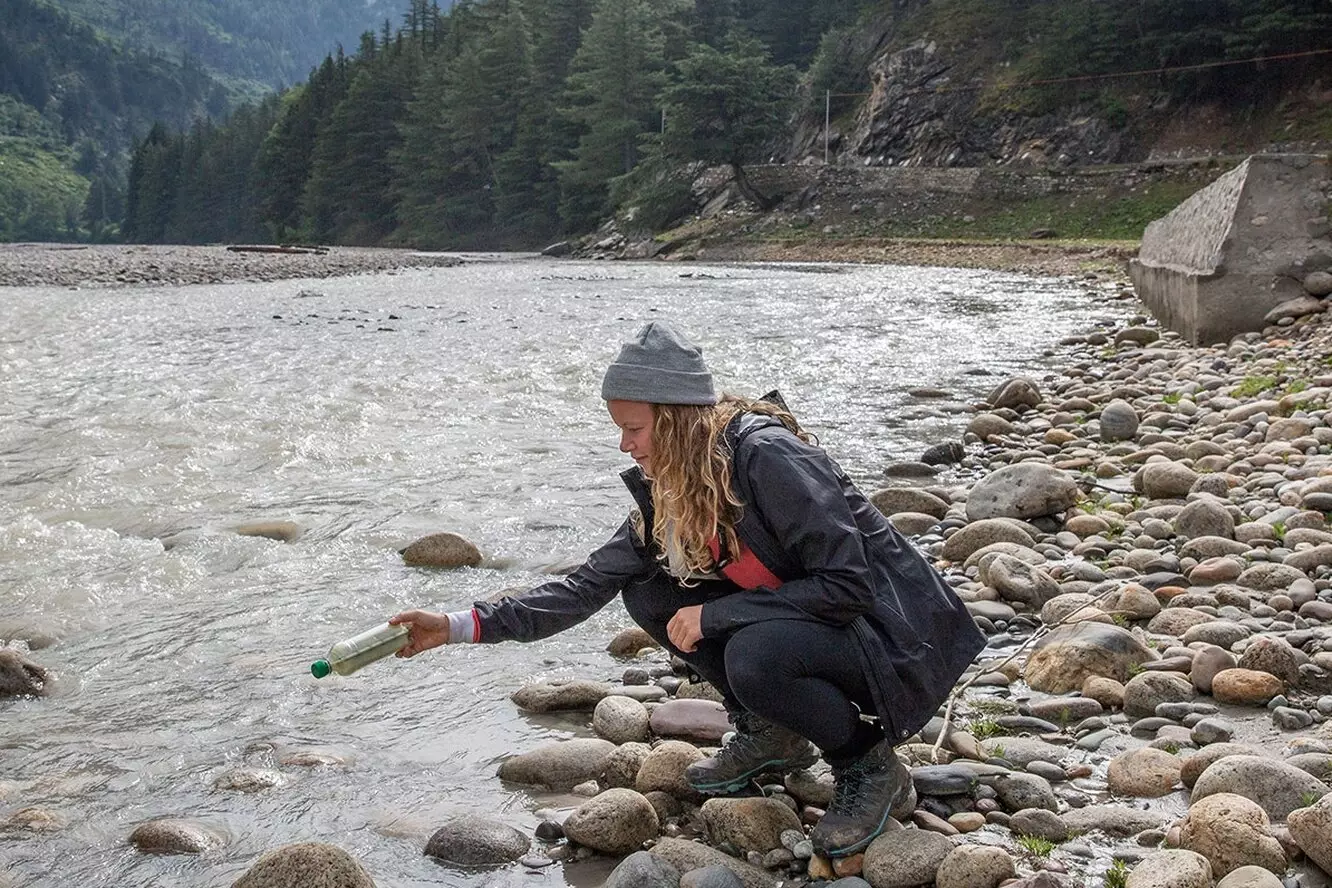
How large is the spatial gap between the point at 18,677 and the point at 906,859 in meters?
3.57

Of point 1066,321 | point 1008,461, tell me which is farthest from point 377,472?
point 1066,321

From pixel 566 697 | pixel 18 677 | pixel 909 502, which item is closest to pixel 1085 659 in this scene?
pixel 566 697

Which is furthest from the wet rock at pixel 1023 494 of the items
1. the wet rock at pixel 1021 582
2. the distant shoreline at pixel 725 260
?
the distant shoreline at pixel 725 260

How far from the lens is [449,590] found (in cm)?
623

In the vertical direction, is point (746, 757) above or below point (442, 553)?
above

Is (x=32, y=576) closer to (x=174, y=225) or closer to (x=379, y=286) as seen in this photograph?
(x=379, y=286)

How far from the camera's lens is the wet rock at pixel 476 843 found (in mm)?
3418

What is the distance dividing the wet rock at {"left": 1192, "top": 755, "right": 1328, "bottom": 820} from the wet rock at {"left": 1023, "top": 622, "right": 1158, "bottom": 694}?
99cm

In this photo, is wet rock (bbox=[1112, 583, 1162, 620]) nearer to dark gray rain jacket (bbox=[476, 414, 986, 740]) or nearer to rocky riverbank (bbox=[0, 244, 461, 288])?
dark gray rain jacket (bbox=[476, 414, 986, 740])

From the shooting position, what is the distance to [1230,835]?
2875mm

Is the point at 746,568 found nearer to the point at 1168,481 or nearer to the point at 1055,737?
the point at 1055,737

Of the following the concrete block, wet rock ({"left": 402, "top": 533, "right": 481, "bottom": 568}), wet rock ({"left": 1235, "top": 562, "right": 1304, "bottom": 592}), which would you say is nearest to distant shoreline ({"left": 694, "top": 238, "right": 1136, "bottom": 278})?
the concrete block

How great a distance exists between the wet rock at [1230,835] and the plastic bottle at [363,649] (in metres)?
2.03

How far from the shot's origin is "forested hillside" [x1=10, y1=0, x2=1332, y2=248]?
48.0 m
